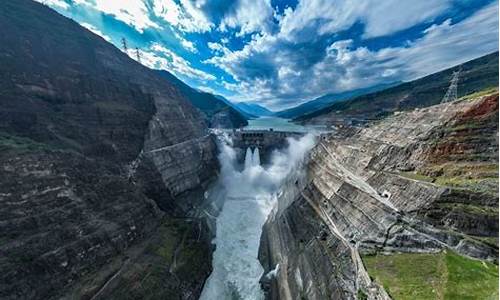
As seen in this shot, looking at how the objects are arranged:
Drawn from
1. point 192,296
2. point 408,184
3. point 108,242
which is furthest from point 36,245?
point 408,184

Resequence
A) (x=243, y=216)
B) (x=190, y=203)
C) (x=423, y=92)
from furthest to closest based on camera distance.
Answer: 1. (x=423, y=92)
2. (x=243, y=216)
3. (x=190, y=203)

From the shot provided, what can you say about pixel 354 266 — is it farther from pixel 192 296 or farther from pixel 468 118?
pixel 468 118

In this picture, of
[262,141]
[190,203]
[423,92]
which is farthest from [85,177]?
[423,92]

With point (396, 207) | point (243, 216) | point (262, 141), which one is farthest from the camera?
point (262, 141)

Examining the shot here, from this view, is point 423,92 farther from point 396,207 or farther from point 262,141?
point 396,207

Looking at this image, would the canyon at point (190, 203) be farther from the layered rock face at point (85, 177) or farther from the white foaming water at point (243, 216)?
the white foaming water at point (243, 216)

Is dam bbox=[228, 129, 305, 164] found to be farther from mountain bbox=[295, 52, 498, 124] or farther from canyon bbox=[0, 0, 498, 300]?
mountain bbox=[295, 52, 498, 124]

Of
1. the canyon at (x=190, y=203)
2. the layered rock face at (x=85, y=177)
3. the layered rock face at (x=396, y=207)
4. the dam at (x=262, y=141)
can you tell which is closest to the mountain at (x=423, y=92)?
→ the dam at (x=262, y=141)
